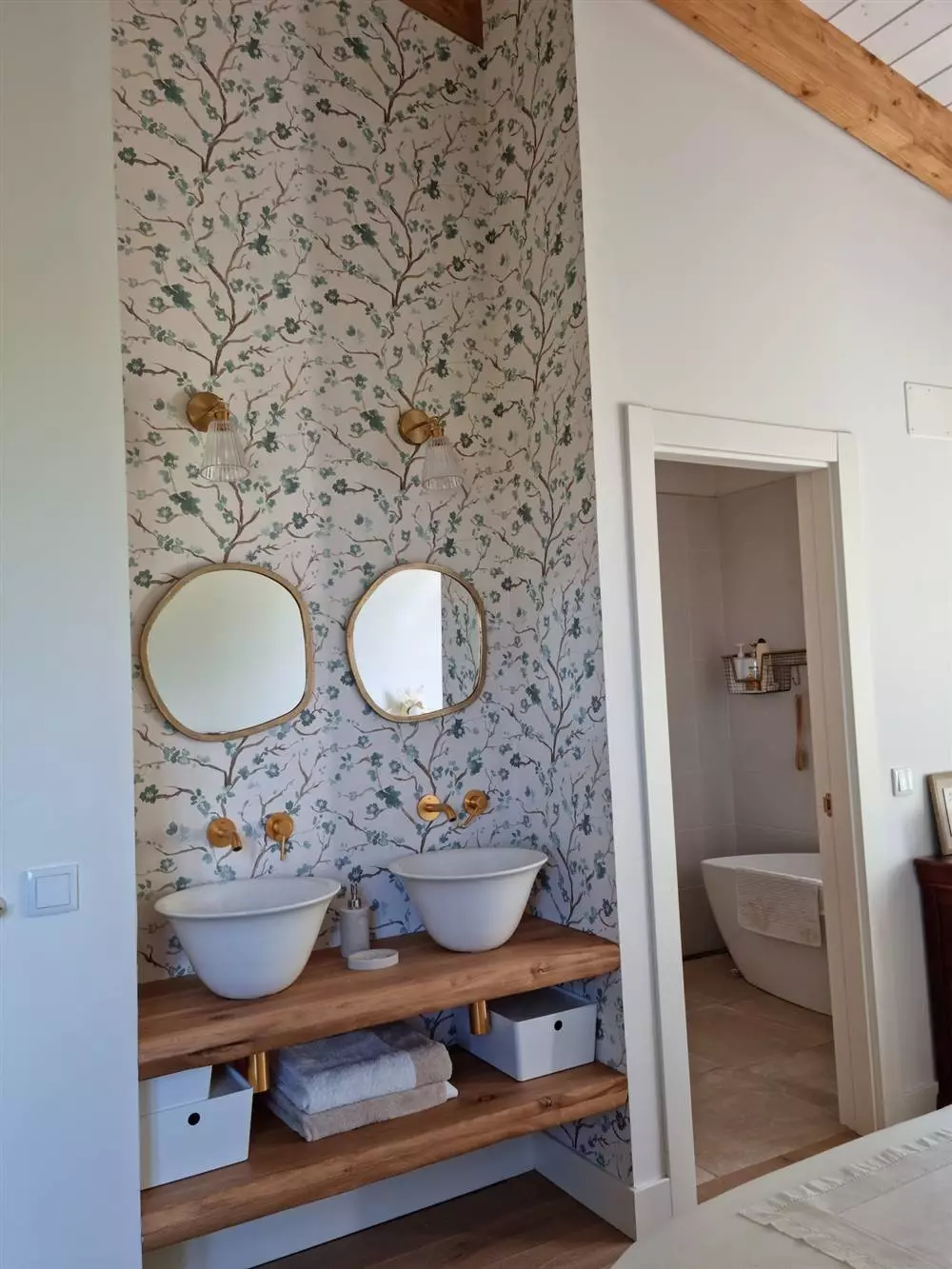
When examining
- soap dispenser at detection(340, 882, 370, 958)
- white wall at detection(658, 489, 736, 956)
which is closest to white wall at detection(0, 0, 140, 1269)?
soap dispenser at detection(340, 882, 370, 958)

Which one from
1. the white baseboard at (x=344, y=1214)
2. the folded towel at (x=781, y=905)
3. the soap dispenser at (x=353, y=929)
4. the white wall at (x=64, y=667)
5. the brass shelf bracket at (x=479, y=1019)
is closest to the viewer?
the white wall at (x=64, y=667)

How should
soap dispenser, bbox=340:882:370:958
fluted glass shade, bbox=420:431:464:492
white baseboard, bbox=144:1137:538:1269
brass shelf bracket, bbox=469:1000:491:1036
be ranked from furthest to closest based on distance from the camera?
fluted glass shade, bbox=420:431:464:492 < soap dispenser, bbox=340:882:370:958 < brass shelf bracket, bbox=469:1000:491:1036 < white baseboard, bbox=144:1137:538:1269

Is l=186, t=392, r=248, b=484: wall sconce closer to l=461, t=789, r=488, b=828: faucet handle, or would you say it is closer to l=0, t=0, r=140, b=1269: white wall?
l=0, t=0, r=140, b=1269: white wall

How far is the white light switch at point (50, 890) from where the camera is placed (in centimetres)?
181

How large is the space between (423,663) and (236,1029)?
120cm

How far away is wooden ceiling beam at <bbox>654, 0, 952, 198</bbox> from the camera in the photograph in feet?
9.49

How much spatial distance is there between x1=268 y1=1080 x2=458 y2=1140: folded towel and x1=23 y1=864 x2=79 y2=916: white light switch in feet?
2.62

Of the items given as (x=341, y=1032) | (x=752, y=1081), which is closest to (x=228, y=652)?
(x=341, y=1032)

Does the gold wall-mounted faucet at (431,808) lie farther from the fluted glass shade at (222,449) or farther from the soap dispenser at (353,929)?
the fluted glass shade at (222,449)

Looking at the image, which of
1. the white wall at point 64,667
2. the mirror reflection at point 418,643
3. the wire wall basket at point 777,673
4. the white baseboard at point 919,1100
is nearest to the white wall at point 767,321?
the white baseboard at point 919,1100

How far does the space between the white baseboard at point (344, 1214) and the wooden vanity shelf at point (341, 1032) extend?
122 millimetres

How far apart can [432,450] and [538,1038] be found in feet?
5.34

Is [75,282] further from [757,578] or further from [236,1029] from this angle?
[757,578]

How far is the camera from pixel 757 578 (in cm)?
505
